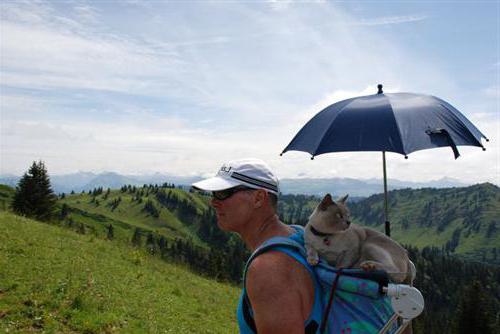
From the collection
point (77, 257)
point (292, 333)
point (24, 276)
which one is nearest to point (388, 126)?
point (292, 333)

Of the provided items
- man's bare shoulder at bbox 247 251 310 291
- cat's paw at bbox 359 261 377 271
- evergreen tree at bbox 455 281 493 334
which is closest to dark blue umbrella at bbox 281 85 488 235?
cat's paw at bbox 359 261 377 271

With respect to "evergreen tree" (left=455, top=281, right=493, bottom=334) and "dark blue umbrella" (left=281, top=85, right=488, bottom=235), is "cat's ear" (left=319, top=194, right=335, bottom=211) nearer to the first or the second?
"dark blue umbrella" (left=281, top=85, right=488, bottom=235)

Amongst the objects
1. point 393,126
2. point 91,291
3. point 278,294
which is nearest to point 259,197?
point 278,294

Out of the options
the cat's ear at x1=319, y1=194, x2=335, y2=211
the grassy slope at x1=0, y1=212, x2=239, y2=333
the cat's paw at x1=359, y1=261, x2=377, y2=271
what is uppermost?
the cat's ear at x1=319, y1=194, x2=335, y2=211

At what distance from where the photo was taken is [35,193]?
73.4 metres

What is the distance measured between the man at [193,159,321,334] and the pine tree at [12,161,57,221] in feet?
242

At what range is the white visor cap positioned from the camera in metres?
3.89

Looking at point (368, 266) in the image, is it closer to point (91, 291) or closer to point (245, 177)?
point (245, 177)

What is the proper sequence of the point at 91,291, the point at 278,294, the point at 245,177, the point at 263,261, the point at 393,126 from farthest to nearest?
the point at 91,291, the point at 393,126, the point at 245,177, the point at 263,261, the point at 278,294

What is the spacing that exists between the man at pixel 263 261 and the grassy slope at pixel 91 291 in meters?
10.4

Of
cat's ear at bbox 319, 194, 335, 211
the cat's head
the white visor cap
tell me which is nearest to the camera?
the cat's head

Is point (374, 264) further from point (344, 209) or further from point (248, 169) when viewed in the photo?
point (248, 169)

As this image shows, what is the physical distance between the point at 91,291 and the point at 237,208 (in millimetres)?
13426

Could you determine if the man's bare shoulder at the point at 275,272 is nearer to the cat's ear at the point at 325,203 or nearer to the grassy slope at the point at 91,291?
the cat's ear at the point at 325,203
